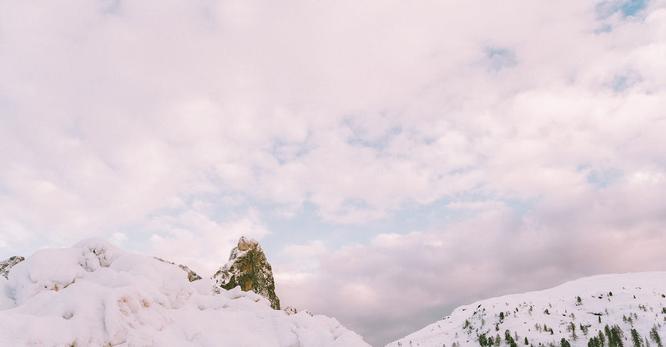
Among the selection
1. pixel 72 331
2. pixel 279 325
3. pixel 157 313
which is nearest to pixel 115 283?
pixel 157 313

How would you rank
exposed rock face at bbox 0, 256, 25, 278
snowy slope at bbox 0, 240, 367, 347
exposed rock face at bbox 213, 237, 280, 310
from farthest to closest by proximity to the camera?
exposed rock face at bbox 213, 237, 280, 310, exposed rock face at bbox 0, 256, 25, 278, snowy slope at bbox 0, 240, 367, 347

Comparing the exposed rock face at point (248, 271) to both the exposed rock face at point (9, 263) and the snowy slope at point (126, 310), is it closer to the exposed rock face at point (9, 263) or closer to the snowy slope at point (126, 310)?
the exposed rock face at point (9, 263)

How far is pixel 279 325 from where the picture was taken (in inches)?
773

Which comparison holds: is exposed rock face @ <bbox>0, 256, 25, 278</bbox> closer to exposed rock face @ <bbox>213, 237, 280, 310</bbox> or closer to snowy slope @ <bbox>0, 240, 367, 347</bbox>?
snowy slope @ <bbox>0, 240, 367, 347</bbox>

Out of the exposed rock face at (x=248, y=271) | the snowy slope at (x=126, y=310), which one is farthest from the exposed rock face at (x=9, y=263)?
the exposed rock face at (x=248, y=271)

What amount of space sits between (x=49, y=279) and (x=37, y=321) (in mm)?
4729

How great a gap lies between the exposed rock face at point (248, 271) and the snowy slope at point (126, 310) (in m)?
65.9

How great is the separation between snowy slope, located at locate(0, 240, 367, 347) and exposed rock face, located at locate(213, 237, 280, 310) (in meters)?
65.9

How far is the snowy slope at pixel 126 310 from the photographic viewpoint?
1473cm

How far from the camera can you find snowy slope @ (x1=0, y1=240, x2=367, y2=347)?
1473 centimetres

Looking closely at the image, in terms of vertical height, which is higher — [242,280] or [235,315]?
[242,280]

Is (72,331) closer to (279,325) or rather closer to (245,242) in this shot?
(279,325)

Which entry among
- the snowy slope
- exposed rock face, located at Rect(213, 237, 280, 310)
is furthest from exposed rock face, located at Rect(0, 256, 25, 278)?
exposed rock face, located at Rect(213, 237, 280, 310)

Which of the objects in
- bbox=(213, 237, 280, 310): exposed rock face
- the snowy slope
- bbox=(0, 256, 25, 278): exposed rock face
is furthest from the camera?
bbox=(213, 237, 280, 310): exposed rock face
